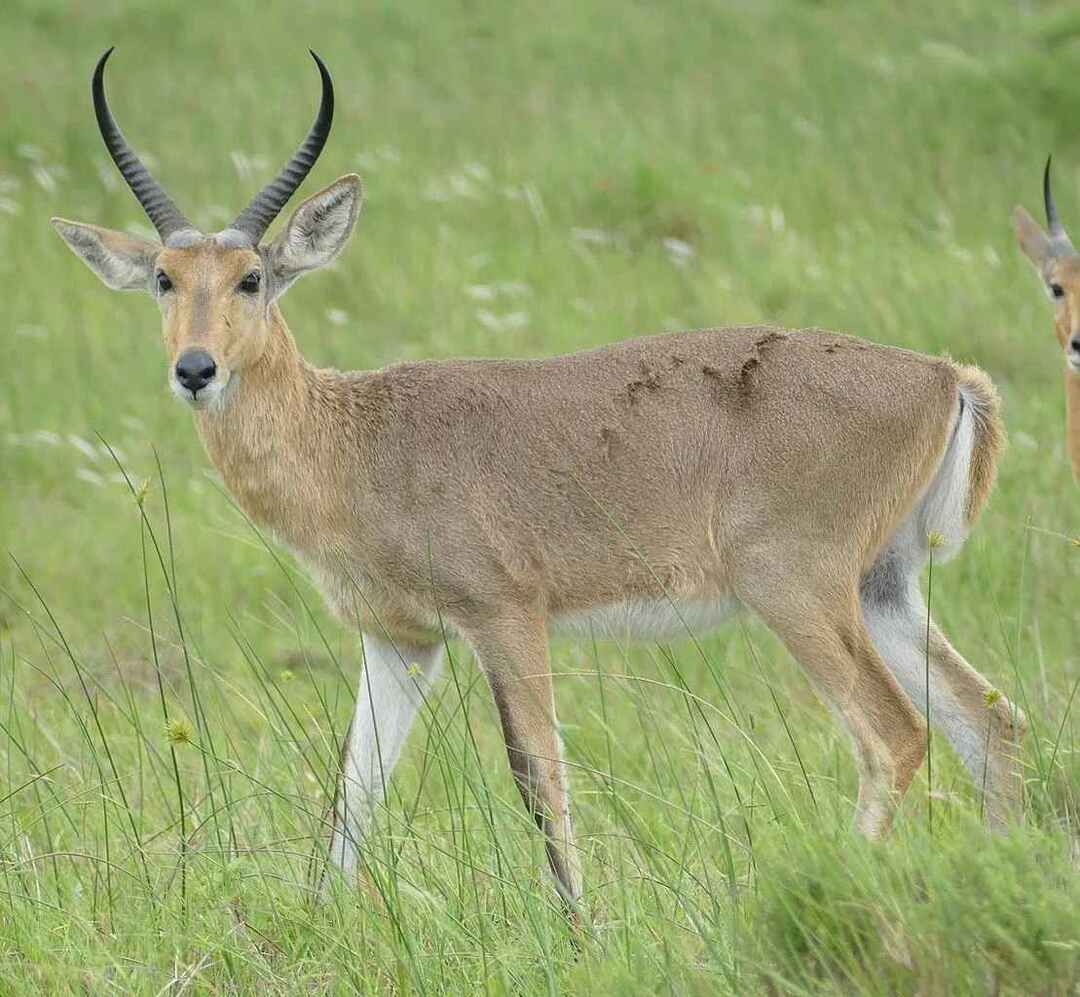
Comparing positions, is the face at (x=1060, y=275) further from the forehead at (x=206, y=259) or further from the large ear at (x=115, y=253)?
the large ear at (x=115, y=253)

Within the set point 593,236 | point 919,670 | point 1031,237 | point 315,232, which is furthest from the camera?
point 593,236

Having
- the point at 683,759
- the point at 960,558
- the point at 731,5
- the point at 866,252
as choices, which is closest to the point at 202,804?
the point at 683,759

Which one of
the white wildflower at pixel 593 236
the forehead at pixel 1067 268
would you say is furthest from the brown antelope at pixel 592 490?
the white wildflower at pixel 593 236

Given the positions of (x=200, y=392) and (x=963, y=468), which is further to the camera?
(x=963, y=468)

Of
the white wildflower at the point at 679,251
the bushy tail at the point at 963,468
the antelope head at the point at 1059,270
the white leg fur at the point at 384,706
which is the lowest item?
the white wildflower at the point at 679,251

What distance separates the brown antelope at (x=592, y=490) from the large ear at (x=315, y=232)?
1cm

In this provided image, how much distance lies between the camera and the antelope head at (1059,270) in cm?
739

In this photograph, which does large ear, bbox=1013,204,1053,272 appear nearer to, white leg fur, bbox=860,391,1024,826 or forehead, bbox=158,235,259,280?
white leg fur, bbox=860,391,1024,826

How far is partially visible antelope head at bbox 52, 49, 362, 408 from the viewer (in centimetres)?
557

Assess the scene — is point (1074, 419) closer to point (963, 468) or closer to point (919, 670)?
point (963, 468)

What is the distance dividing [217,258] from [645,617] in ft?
5.44

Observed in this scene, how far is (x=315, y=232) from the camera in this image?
→ 243 inches

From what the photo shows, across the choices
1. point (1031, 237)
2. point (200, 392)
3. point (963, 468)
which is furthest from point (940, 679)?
point (1031, 237)

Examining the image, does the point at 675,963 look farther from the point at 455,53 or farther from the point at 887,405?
the point at 455,53
